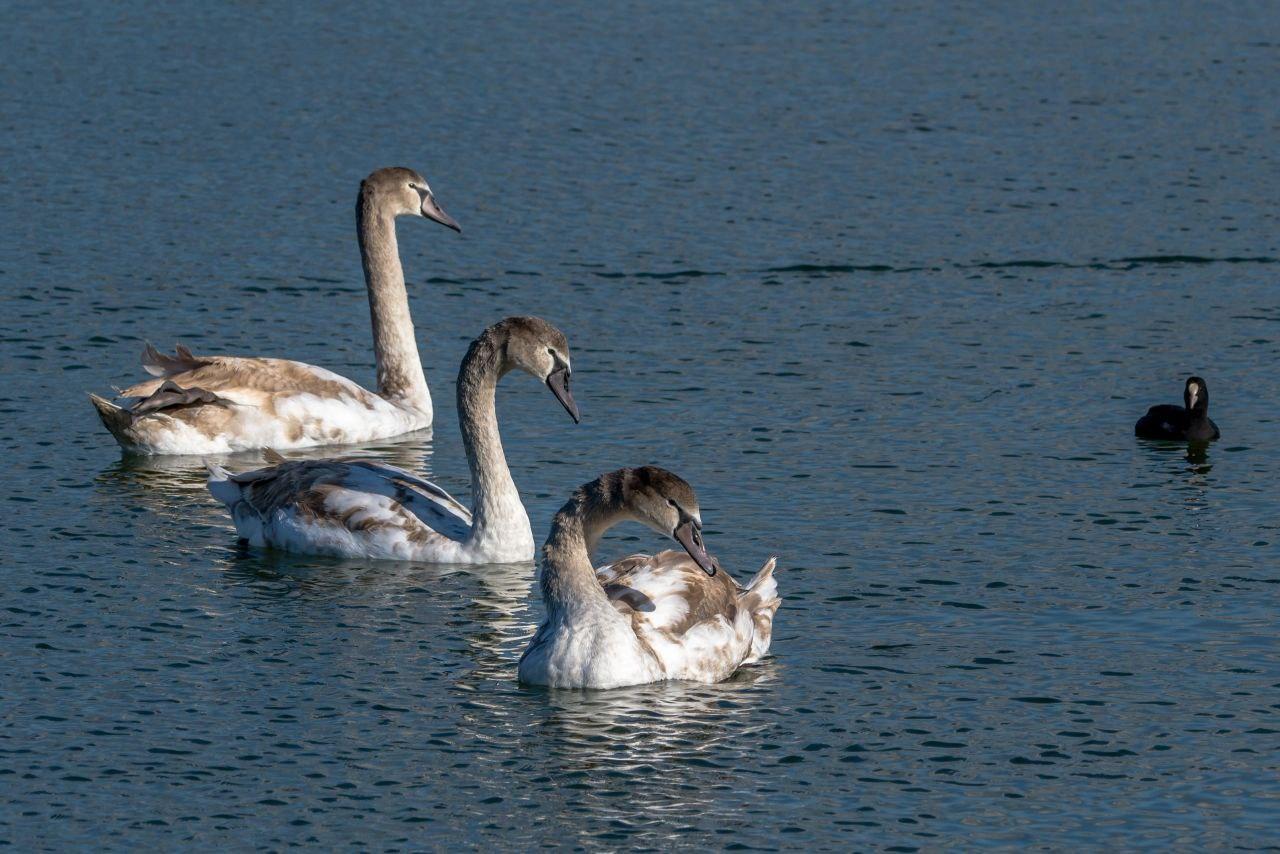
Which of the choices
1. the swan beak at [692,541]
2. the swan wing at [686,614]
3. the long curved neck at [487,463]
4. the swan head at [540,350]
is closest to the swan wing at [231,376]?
the long curved neck at [487,463]

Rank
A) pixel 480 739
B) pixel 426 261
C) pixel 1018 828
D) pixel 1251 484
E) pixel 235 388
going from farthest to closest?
pixel 426 261 < pixel 235 388 < pixel 1251 484 < pixel 480 739 < pixel 1018 828

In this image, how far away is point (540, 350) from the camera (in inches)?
656

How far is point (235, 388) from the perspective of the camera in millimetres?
19828

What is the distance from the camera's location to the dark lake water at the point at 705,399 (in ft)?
41.4

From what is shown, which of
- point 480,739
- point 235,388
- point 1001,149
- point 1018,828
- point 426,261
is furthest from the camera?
point 1001,149

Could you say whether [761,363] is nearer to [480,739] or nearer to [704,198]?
[704,198]

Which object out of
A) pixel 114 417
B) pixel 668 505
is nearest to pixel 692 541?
pixel 668 505

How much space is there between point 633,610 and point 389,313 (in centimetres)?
740

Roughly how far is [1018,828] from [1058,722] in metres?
1.56

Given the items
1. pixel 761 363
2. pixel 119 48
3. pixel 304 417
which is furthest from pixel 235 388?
pixel 119 48

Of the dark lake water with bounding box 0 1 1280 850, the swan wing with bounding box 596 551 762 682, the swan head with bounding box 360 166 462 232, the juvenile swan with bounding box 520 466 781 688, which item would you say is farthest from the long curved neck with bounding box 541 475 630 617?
the swan head with bounding box 360 166 462 232

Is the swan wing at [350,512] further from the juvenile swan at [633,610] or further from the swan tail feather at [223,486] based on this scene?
the juvenile swan at [633,610]

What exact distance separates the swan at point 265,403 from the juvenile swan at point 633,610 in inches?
239

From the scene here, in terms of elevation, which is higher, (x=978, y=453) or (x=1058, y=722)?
(x=978, y=453)
